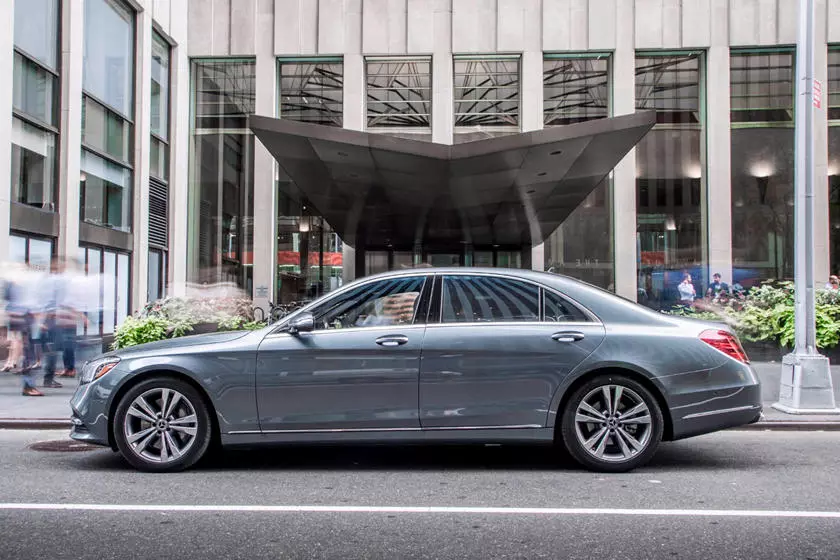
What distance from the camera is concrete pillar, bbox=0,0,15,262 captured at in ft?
44.9

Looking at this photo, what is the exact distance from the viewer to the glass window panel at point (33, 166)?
14445 millimetres

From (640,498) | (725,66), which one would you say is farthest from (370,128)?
(640,498)

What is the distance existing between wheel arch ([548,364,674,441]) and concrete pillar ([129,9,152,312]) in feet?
52.6

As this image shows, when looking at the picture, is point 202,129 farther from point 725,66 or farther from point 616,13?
point 725,66

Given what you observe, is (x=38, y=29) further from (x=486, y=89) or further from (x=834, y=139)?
(x=834, y=139)

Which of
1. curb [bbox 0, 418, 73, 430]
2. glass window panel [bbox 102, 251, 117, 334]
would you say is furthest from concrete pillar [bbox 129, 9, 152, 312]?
curb [bbox 0, 418, 73, 430]

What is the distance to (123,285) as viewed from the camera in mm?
18734

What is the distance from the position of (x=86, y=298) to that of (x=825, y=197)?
18.9 metres

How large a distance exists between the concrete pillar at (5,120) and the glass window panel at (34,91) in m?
0.46

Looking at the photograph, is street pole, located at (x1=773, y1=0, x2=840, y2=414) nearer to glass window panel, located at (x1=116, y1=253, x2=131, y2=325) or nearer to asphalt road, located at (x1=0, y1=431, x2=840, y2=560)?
asphalt road, located at (x1=0, y1=431, x2=840, y2=560)

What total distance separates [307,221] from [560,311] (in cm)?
1622

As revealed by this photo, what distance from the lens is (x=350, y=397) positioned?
545cm

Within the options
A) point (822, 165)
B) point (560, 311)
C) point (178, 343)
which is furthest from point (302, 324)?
point (822, 165)

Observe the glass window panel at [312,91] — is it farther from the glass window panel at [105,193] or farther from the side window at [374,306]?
the side window at [374,306]
